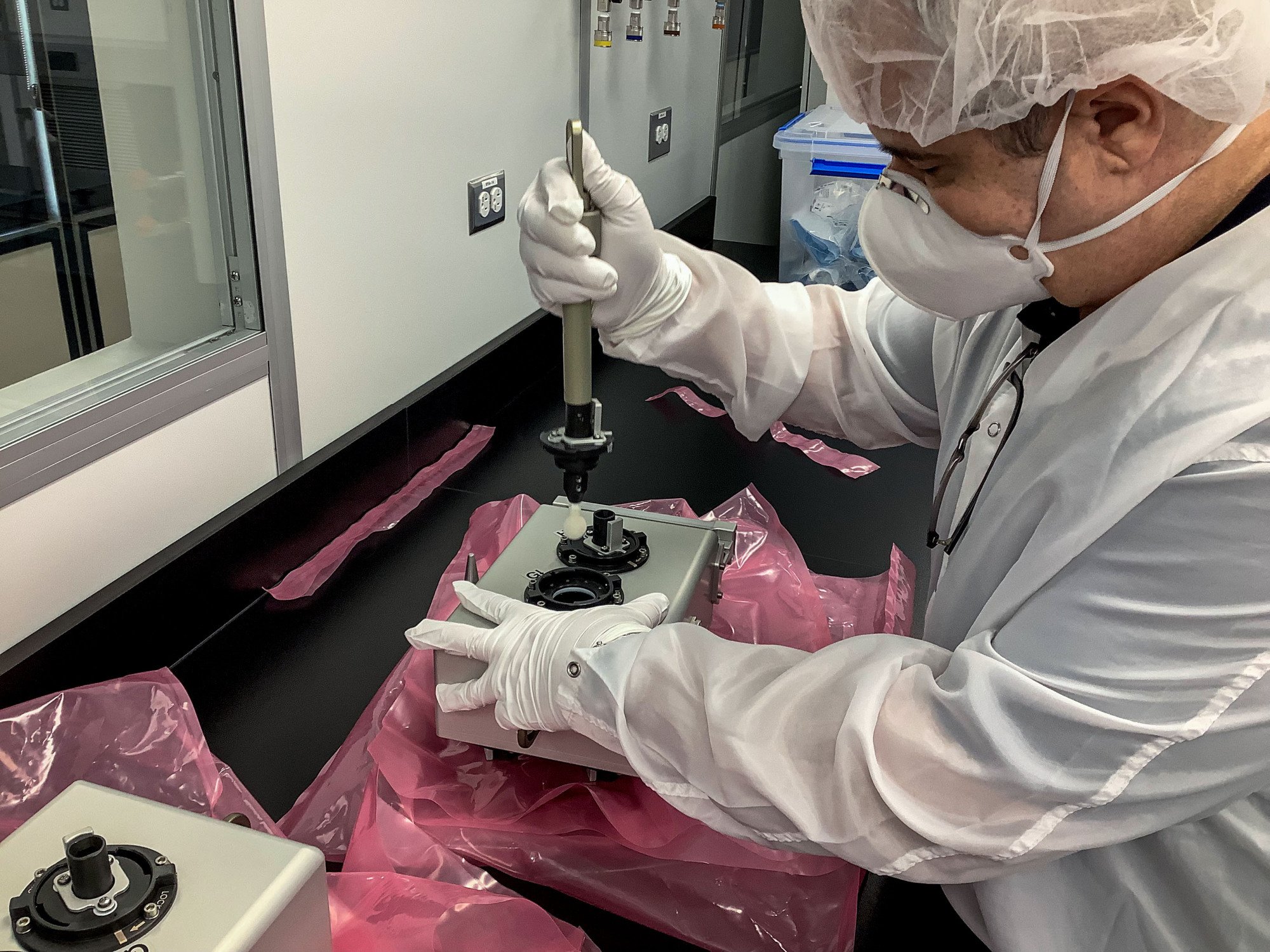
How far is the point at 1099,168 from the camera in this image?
0.64 metres

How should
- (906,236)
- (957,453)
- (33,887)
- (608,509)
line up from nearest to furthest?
(33,887), (906,236), (957,453), (608,509)

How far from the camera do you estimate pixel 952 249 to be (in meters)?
0.74

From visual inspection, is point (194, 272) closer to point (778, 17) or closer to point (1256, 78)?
point (1256, 78)

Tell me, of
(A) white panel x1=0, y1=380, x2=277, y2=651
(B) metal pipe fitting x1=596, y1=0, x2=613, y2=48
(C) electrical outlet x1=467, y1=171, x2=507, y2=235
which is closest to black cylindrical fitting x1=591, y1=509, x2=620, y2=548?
(A) white panel x1=0, y1=380, x2=277, y2=651

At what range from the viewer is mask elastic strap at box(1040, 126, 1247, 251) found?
625 millimetres

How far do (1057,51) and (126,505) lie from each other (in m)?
0.91

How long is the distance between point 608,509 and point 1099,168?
542 millimetres

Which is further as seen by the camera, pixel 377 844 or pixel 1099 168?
pixel 377 844

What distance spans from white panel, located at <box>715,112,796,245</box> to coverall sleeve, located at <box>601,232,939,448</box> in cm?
180

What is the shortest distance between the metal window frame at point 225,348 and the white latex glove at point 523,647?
366 mm

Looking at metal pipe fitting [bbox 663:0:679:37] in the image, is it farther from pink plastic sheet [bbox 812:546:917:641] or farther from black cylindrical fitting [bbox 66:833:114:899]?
black cylindrical fitting [bbox 66:833:114:899]

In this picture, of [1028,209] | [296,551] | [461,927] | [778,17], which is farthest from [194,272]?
[778,17]

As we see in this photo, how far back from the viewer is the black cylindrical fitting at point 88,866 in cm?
Result: 48

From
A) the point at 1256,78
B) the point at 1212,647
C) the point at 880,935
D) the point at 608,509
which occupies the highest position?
the point at 1256,78
